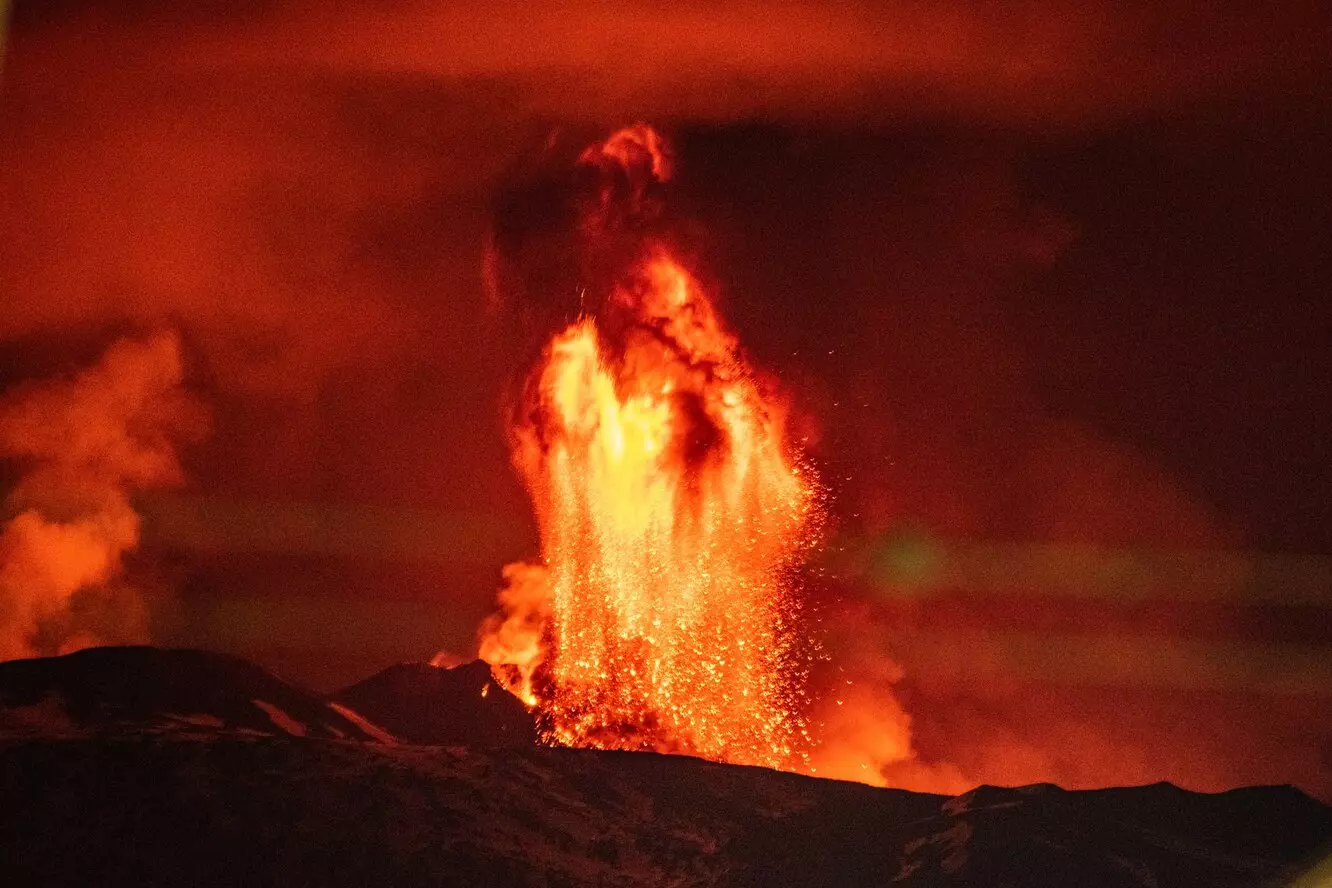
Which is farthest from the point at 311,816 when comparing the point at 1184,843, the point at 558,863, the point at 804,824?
the point at 1184,843

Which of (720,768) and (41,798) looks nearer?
(41,798)

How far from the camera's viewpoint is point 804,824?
6663 inches

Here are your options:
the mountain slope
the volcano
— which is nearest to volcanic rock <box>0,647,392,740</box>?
the volcano

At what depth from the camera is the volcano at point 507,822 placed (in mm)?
152875

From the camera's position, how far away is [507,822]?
160 metres

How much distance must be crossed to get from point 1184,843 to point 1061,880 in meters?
25.7

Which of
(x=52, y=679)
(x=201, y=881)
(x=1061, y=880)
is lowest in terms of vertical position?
(x=201, y=881)

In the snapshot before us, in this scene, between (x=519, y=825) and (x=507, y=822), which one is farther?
(x=507, y=822)

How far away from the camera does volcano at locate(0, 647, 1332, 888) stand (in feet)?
502

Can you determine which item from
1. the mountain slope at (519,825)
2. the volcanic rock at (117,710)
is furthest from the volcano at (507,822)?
the volcanic rock at (117,710)

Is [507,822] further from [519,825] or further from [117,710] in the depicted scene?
[117,710]

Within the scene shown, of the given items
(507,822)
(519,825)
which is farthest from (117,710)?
(519,825)

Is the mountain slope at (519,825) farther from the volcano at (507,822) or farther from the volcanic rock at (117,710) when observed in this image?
the volcanic rock at (117,710)

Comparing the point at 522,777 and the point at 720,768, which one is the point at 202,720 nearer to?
the point at 522,777
